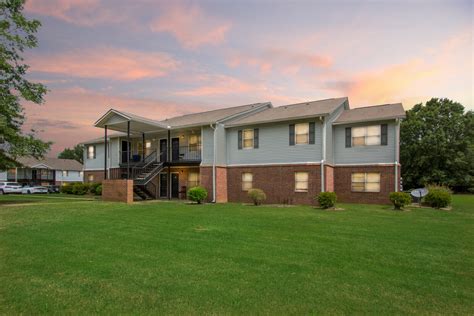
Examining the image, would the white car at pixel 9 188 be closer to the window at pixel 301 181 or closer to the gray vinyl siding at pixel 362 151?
the window at pixel 301 181

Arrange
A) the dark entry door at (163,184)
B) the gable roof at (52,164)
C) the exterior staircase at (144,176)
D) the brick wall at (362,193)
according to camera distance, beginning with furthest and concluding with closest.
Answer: the gable roof at (52,164) → the dark entry door at (163,184) → the exterior staircase at (144,176) → the brick wall at (362,193)

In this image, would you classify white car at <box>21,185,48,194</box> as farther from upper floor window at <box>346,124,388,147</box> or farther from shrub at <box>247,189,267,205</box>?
upper floor window at <box>346,124,388,147</box>

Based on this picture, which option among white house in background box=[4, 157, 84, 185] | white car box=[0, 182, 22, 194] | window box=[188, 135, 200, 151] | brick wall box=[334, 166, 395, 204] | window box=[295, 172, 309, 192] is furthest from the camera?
white house in background box=[4, 157, 84, 185]

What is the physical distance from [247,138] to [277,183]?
3970 millimetres

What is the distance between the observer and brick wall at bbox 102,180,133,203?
1977 cm

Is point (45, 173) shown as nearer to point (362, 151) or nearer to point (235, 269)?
point (362, 151)

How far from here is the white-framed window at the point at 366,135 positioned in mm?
18172

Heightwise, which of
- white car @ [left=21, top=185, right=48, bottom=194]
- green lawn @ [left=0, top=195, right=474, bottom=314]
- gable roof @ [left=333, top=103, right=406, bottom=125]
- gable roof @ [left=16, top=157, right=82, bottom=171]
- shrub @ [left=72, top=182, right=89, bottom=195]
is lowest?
white car @ [left=21, top=185, right=48, bottom=194]

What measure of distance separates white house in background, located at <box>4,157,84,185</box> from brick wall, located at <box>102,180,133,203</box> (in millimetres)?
37588

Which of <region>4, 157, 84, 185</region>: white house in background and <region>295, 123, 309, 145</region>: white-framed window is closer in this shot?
<region>295, 123, 309, 145</region>: white-framed window

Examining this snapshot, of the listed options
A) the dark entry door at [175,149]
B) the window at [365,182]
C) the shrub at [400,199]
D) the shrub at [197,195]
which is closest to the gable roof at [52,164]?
the dark entry door at [175,149]

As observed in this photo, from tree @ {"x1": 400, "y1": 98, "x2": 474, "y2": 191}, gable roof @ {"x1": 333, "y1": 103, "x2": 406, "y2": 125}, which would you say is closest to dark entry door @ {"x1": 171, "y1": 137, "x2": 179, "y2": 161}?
gable roof @ {"x1": 333, "y1": 103, "x2": 406, "y2": 125}

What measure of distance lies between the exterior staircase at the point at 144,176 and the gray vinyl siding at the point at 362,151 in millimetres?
12937

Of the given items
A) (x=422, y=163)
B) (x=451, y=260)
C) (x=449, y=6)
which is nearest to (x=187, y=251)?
(x=451, y=260)
